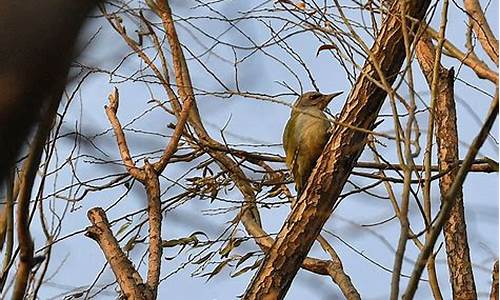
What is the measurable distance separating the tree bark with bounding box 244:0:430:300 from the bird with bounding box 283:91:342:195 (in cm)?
43

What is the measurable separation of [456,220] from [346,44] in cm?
93

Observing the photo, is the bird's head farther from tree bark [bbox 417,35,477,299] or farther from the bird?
tree bark [bbox 417,35,477,299]

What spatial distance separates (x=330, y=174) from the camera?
8.92 ft

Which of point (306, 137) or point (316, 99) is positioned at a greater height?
point (316, 99)

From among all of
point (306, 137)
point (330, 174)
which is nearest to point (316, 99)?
point (306, 137)

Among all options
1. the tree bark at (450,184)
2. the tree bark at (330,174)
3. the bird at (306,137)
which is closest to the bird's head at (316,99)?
the bird at (306,137)

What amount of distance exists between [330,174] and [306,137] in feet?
1.95

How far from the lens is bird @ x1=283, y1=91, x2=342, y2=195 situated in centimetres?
325

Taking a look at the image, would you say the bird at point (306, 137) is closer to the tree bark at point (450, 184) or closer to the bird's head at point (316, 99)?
the bird's head at point (316, 99)

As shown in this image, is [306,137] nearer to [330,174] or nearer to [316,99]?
[316,99]

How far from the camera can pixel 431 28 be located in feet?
9.58

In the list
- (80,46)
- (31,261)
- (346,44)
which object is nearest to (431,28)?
(346,44)

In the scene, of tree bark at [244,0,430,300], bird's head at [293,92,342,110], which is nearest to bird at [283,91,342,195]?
bird's head at [293,92,342,110]

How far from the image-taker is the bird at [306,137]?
325cm
